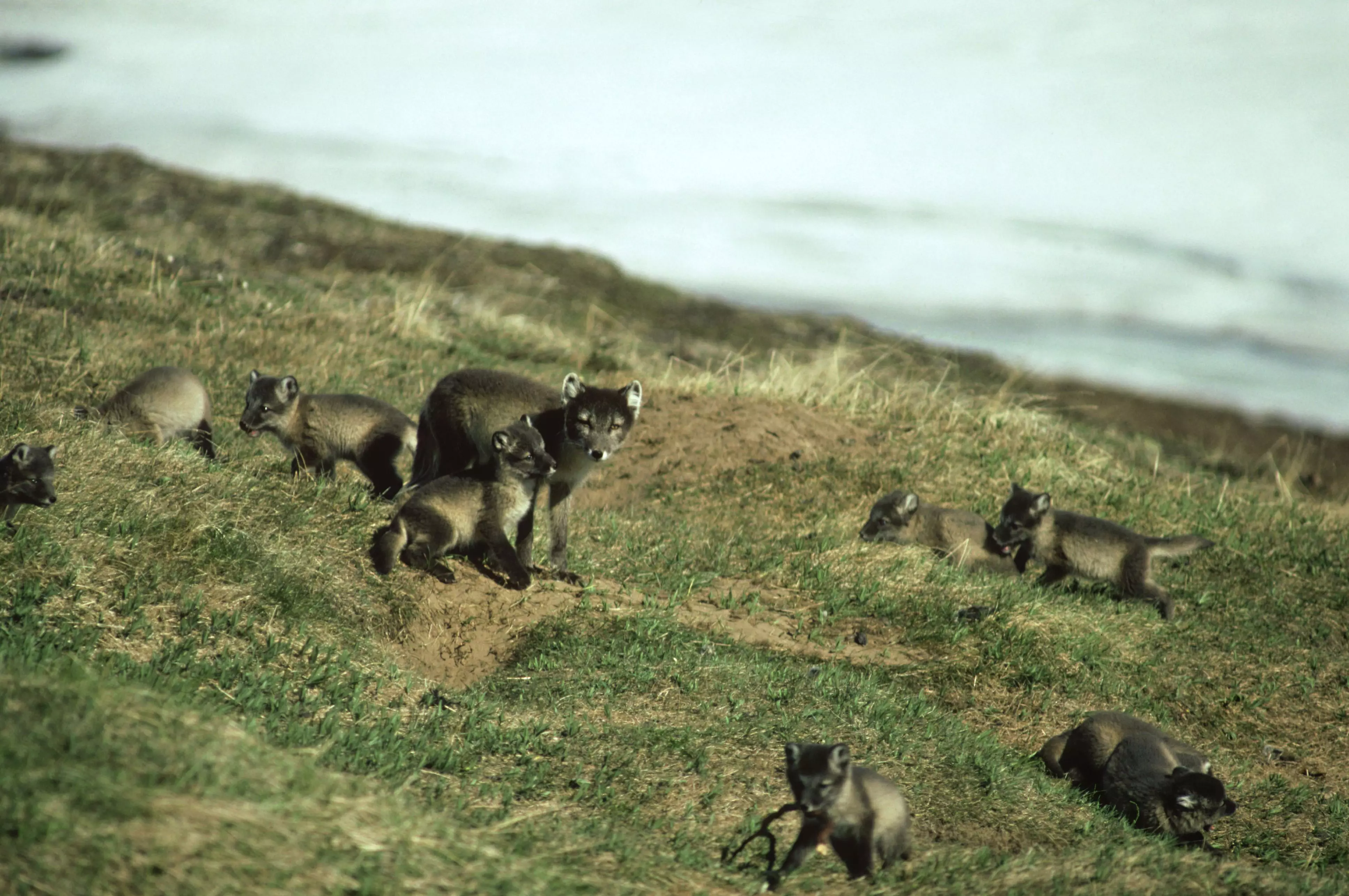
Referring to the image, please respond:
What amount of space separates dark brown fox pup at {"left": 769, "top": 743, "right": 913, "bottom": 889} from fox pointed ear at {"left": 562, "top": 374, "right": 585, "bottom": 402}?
4.28 metres

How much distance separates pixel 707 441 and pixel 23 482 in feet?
25.2

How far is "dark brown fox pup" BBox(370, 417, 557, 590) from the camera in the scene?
8398mm

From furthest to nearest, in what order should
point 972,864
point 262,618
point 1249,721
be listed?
1. point 1249,721
2. point 262,618
3. point 972,864

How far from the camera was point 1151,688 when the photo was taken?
9578 mm

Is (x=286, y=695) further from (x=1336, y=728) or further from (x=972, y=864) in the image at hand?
(x=1336, y=728)

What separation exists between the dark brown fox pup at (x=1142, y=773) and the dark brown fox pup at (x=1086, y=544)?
10.9 feet

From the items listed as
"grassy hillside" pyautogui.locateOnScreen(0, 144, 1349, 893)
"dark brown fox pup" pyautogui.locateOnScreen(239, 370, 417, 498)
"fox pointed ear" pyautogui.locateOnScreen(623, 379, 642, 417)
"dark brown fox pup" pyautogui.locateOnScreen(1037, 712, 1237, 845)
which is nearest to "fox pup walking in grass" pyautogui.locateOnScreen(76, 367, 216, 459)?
"grassy hillside" pyautogui.locateOnScreen(0, 144, 1349, 893)

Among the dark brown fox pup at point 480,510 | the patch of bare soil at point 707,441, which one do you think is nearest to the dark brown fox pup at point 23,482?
the dark brown fox pup at point 480,510

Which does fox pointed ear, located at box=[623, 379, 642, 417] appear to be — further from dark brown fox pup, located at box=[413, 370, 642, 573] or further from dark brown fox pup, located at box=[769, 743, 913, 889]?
dark brown fox pup, located at box=[769, 743, 913, 889]

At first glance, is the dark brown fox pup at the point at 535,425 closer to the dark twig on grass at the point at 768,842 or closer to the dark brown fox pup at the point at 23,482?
the dark brown fox pup at the point at 23,482

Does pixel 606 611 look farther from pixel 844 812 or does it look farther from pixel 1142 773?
pixel 1142 773

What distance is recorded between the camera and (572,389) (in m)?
9.17

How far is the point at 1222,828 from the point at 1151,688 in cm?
187

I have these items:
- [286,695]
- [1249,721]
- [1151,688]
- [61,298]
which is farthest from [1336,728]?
[61,298]
